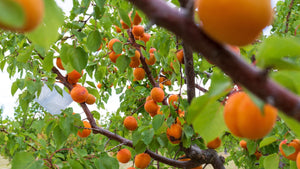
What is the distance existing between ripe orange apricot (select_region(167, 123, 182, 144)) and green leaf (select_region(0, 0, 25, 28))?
1.19 m

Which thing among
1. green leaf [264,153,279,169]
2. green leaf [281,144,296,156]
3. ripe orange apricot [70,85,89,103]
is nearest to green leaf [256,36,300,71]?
green leaf [281,144,296,156]

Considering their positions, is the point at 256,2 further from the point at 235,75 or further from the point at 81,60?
the point at 81,60

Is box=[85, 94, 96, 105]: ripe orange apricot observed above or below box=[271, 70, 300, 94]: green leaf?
above

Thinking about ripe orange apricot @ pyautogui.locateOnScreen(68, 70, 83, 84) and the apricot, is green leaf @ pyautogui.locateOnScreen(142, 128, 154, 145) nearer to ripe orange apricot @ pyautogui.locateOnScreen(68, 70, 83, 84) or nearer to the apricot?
ripe orange apricot @ pyautogui.locateOnScreen(68, 70, 83, 84)

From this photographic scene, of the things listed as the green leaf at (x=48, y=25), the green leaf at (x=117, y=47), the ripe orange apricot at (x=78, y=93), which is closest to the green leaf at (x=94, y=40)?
the green leaf at (x=117, y=47)

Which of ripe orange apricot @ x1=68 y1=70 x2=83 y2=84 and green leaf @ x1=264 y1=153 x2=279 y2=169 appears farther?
ripe orange apricot @ x1=68 y1=70 x2=83 y2=84

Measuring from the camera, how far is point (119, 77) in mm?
2404

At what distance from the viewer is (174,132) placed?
53.0 inches

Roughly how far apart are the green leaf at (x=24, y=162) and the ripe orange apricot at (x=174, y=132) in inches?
26.5

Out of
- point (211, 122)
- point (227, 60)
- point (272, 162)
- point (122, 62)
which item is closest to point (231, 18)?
point (227, 60)

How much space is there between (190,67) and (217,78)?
71 centimetres

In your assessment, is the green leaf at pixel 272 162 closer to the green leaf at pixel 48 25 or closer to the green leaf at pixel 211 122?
the green leaf at pixel 211 122

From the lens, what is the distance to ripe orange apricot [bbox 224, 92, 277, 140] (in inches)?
13.9

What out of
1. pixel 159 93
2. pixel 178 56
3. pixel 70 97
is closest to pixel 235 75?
pixel 178 56
